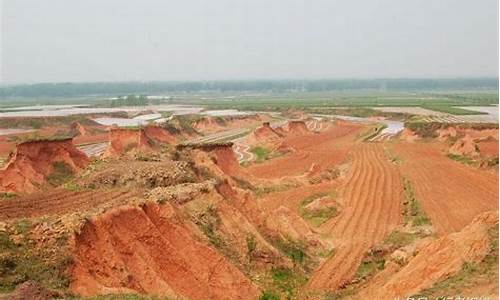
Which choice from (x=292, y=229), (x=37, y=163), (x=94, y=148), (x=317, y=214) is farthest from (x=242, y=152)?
(x=292, y=229)

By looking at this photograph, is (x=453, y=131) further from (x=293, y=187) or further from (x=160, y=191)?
(x=160, y=191)

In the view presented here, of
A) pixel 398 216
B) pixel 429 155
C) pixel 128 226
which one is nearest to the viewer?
pixel 128 226

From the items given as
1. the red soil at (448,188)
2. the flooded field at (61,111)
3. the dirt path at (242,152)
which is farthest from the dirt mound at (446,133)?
the flooded field at (61,111)

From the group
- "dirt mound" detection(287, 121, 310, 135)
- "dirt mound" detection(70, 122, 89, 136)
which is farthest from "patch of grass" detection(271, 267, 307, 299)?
"dirt mound" detection(70, 122, 89, 136)

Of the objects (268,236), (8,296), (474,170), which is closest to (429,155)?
(474,170)

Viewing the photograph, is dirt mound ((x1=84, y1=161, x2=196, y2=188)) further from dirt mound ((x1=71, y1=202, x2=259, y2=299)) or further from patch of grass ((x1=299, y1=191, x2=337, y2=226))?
patch of grass ((x1=299, y1=191, x2=337, y2=226))
